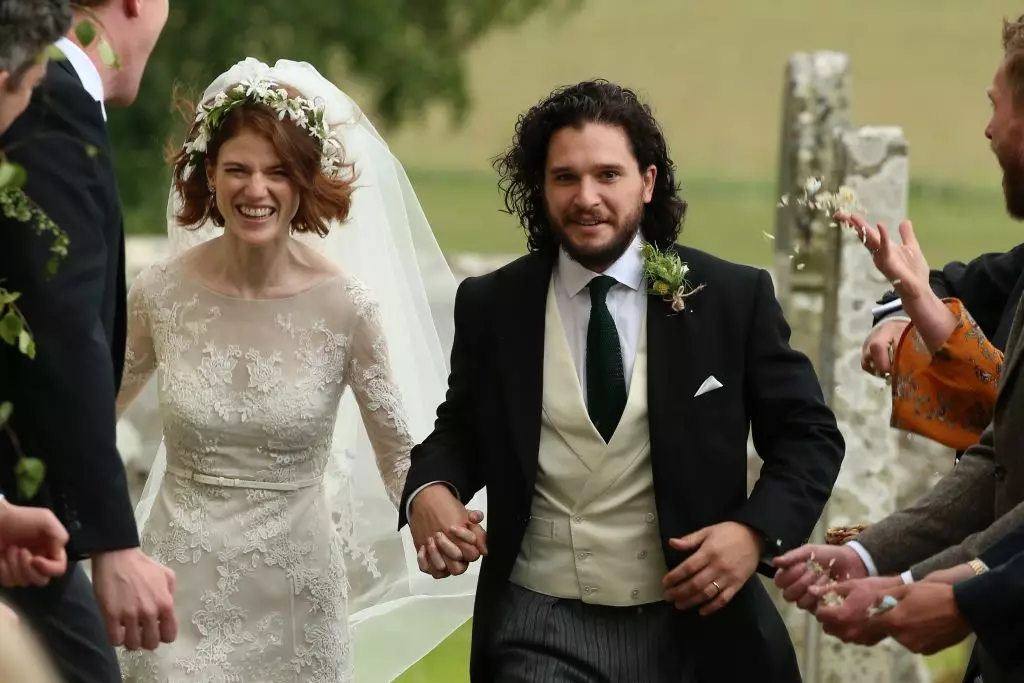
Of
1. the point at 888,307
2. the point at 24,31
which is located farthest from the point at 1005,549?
the point at 24,31

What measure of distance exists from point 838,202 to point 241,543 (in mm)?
1944

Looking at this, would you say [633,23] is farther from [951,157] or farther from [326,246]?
[326,246]

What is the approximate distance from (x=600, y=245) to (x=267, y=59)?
50.9ft

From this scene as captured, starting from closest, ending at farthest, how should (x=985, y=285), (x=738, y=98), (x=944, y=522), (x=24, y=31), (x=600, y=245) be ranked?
(x=24, y=31) → (x=944, y=522) → (x=600, y=245) → (x=985, y=285) → (x=738, y=98)

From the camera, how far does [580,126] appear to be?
16.2 ft

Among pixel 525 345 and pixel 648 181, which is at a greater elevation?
pixel 648 181

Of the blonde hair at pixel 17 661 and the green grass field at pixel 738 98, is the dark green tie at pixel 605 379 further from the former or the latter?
the green grass field at pixel 738 98

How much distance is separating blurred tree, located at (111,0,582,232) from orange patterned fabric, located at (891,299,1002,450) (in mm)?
14203

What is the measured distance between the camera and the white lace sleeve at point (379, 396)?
5.55m

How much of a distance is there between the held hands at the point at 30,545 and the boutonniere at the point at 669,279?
1.72 metres

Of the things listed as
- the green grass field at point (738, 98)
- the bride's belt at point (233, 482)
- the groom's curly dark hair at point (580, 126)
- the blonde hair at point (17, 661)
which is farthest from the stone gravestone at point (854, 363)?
the green grass field at point (738, 98)

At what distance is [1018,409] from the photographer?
4266 mm

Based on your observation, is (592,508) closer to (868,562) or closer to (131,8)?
(868,562)

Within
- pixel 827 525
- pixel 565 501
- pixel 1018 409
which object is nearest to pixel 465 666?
pixel 827 525
